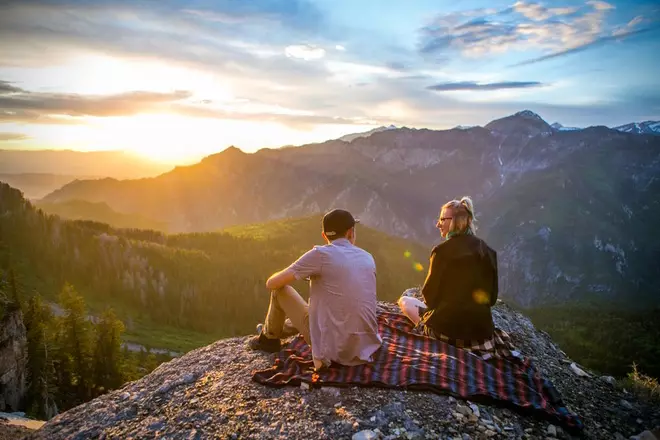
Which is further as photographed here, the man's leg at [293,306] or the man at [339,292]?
the man's leg at [293,306]

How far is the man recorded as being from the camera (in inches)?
371

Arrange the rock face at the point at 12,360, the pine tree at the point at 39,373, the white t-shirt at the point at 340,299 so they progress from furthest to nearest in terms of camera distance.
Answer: the pine tree at the point at 39,373 → the rock face at the point at 12,360 → the white t-shirt at the point at 340,299

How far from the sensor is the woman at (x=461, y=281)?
33.6 feet

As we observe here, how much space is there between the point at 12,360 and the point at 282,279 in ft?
128

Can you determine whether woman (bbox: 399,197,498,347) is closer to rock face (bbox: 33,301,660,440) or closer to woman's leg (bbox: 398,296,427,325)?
woman's leg (bbox: 398,296,427,325)

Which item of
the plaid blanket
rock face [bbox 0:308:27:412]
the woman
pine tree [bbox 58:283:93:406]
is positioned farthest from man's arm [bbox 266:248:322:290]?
pine tree [bbox 58:283:93:406]

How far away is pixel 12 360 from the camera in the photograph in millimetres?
36812

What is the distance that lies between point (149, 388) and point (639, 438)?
11724 millimetres

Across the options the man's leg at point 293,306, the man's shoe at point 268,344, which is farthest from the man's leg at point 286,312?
the man's shoe at point 268,344

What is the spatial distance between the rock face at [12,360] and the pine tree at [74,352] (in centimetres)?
749

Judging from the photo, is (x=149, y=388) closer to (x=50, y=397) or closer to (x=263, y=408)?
(x=263, y=408)

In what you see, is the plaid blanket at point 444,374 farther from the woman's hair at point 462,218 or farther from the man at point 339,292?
the woman's hair at point 462,218

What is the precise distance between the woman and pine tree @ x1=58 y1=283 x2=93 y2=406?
48.6 metres

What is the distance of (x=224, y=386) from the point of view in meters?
10.6
